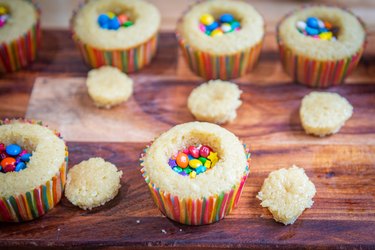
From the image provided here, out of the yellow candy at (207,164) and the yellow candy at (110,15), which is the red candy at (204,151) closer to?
the yellow candy at (207,164)

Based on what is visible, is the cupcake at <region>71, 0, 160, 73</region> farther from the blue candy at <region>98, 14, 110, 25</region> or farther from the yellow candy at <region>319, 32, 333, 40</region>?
the yellow candy at <region>319, 32, 333, 40</region>

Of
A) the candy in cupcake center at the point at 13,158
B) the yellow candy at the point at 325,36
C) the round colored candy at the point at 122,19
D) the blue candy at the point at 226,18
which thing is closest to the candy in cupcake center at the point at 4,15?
the round colored candy at the point at 122,19

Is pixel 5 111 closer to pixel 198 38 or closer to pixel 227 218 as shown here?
pixel 198 38

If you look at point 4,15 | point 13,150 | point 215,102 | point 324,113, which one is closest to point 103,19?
point 4,15

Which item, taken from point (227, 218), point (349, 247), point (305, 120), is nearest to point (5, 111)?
point (227, 218)

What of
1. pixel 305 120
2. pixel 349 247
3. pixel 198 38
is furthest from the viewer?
pixel 198 38

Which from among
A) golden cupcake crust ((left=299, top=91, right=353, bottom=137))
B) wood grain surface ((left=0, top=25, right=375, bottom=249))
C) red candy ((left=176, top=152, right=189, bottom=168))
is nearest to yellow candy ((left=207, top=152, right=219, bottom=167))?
red candy ((left=176, top=152, right=189, bottom=168))
